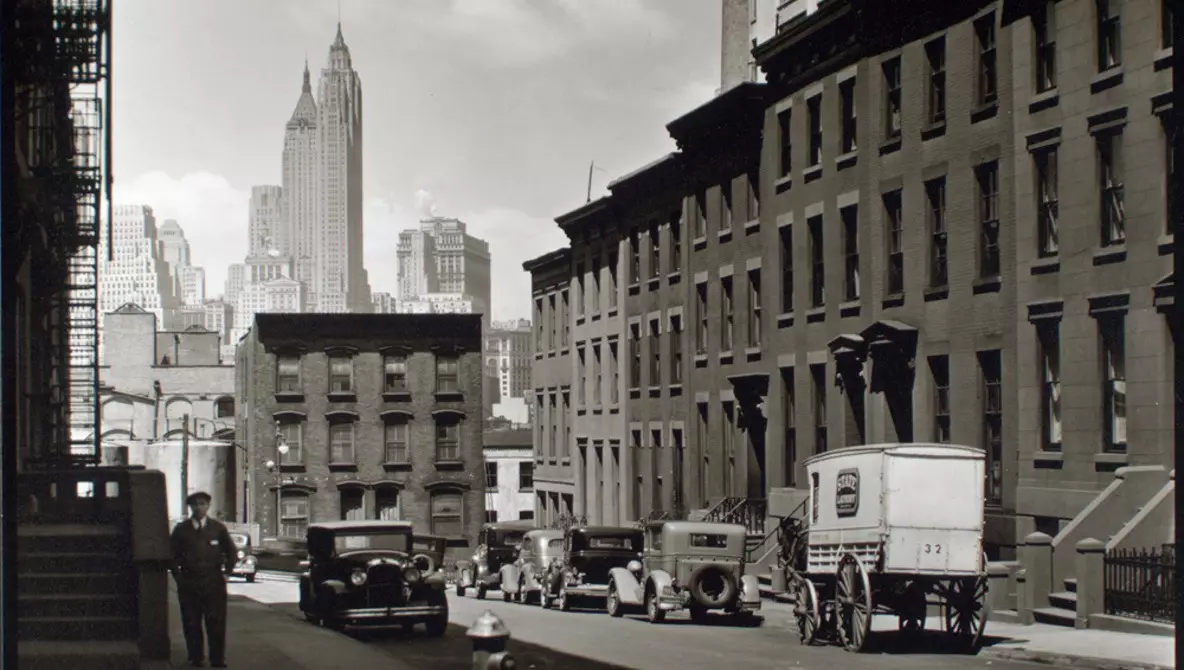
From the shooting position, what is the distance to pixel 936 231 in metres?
33.5

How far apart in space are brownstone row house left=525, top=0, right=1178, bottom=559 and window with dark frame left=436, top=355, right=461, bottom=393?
25.3 metres

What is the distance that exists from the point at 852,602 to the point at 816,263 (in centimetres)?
1797

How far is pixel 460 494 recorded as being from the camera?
7794 cm

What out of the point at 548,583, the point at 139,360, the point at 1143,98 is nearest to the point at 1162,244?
the point at 1143,98

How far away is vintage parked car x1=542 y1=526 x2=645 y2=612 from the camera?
34.8 metres

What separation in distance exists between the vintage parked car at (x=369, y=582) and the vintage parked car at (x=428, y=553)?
0.13 m

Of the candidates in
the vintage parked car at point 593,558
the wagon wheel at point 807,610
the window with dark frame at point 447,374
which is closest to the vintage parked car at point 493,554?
the vintage parked car at point 593,558

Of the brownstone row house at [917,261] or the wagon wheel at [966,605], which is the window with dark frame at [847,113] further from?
the wagon wheel at [966,605]

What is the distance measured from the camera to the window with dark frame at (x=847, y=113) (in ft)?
123

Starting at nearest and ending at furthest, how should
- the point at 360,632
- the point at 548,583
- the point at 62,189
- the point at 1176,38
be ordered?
the point at 1176,38, the point at 62,189, the point at 360,632, the point at 548,583

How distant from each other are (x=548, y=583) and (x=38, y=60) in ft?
68.5

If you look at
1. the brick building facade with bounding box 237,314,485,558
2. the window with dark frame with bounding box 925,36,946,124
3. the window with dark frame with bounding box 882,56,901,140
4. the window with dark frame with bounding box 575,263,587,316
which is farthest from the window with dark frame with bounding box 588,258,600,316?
the window with dark frame with bounding box 925,36,946,124

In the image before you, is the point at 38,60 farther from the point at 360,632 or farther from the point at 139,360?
the point at 139,360

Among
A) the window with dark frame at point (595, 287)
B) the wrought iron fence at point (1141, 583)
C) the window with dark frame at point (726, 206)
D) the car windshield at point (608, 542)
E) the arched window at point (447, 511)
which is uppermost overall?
the window with dark frame at point (726, 206)
